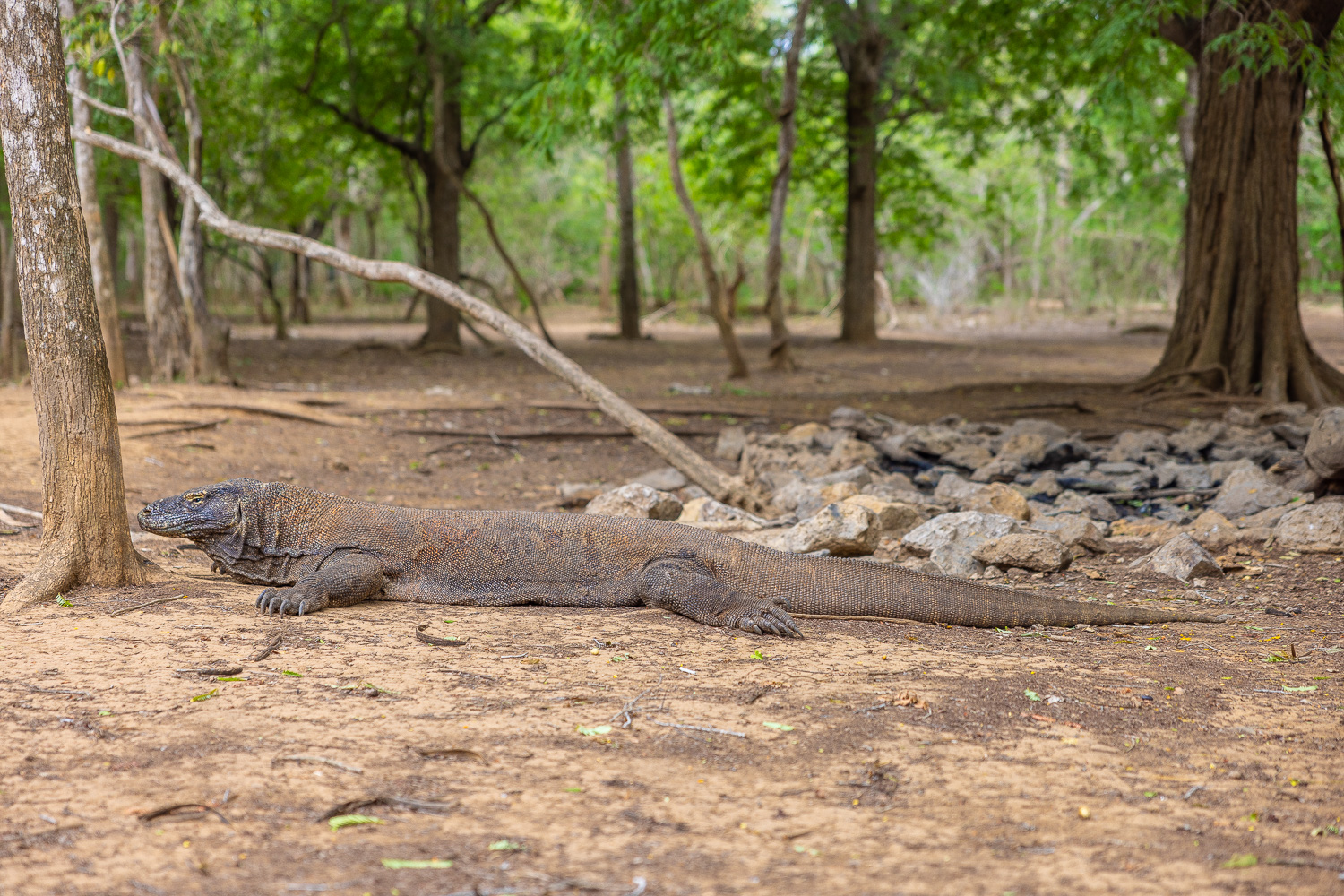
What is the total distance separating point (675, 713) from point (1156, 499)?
4.62m

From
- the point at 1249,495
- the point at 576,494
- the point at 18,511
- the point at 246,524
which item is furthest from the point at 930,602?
the point at 18,511

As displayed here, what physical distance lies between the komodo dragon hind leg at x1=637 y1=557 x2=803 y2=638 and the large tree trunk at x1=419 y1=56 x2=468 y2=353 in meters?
11.4

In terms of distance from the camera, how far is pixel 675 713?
286 centimetres

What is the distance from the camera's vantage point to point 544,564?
4156 millimetres

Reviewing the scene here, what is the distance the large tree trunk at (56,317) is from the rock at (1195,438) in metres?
6.66

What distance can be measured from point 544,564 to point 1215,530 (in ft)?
11.3

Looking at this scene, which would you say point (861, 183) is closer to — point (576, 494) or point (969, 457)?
point (969, 457)

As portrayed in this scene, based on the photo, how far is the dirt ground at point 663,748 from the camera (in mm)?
2031

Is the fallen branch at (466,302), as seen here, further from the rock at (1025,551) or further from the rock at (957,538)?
the rock at (1025,551)

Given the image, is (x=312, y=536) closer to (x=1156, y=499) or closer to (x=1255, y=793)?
(x=1255, y=793)

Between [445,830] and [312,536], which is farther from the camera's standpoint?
[312,536]

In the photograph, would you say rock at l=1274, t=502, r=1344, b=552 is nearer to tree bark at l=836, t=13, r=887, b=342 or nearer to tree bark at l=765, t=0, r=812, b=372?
tree bark at l=765, t=0, r=812, b=372


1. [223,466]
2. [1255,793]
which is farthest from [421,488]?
[1255,793]

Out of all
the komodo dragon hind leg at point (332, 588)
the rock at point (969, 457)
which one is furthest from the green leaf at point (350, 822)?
the rock at point (969, 457)
